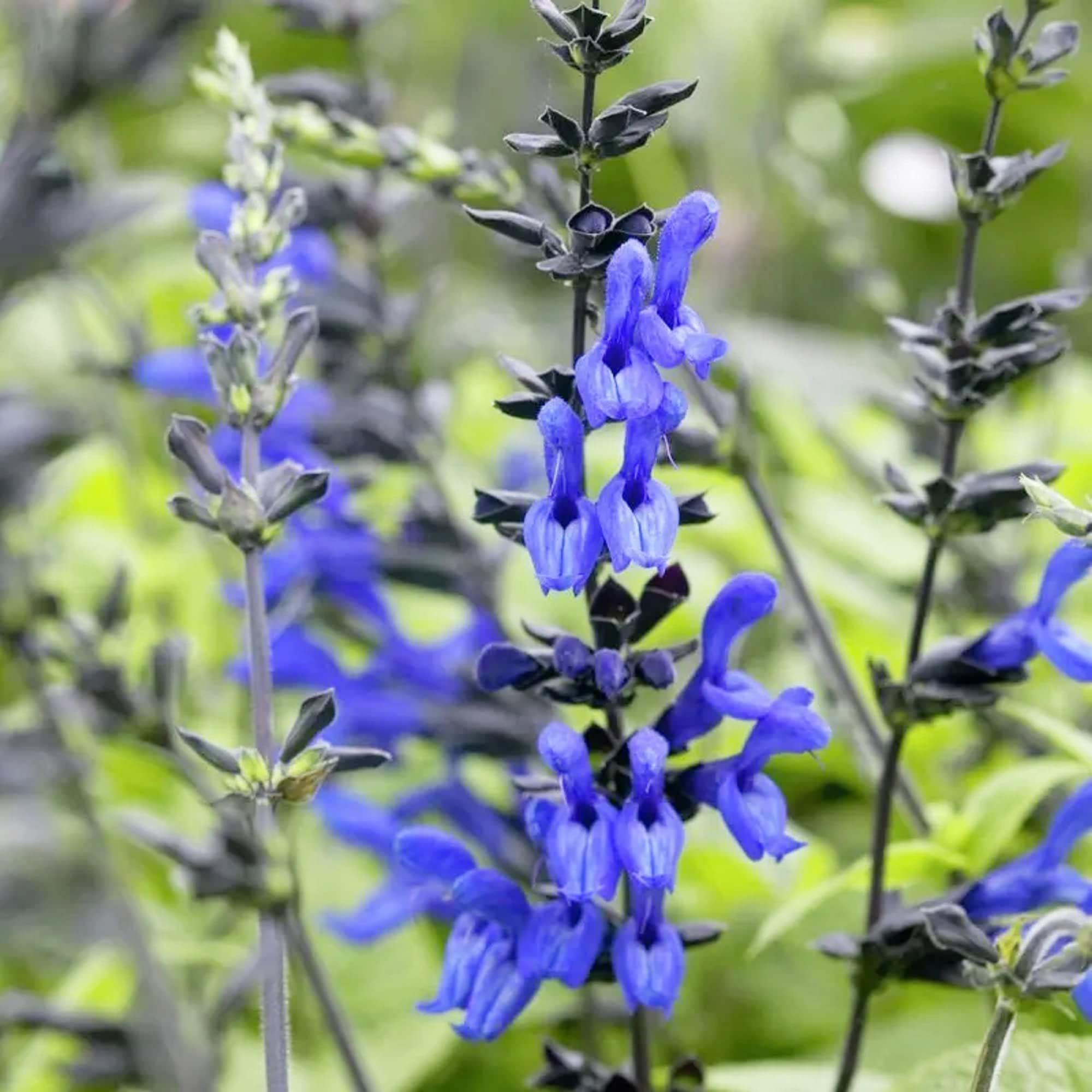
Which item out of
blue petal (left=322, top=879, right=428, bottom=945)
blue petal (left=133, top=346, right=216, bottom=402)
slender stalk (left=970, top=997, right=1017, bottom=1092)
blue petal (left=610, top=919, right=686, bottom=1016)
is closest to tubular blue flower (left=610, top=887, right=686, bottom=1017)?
blue petal (left=610, top=919, right=686, bottom=1016)

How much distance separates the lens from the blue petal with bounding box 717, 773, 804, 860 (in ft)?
1.72

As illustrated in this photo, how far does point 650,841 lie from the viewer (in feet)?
1.63

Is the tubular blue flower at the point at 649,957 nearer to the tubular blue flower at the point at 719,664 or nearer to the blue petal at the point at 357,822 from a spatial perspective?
the tubular blue flower at the point at 719,664

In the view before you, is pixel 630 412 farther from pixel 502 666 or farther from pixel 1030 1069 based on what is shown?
pixel 1030 1069

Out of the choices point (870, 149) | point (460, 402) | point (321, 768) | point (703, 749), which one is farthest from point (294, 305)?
point (870, 149)

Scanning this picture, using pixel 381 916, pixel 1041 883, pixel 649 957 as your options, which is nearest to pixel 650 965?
pixel 649 957

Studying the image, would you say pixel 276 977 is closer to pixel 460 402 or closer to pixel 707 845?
pixel 707 845

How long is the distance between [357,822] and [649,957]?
0.46m

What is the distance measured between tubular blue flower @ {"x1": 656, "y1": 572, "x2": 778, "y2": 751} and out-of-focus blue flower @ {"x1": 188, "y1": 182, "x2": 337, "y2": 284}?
1.44 ft

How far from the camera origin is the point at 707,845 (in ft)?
2.95

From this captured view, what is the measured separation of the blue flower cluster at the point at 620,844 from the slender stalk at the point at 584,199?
4.0 inches

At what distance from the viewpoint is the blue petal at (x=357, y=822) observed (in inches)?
37.8

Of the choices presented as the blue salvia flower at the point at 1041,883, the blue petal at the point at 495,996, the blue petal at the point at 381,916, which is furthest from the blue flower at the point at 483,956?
the blue petal at the point at 381,916

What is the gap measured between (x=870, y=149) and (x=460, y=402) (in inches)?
43.3
